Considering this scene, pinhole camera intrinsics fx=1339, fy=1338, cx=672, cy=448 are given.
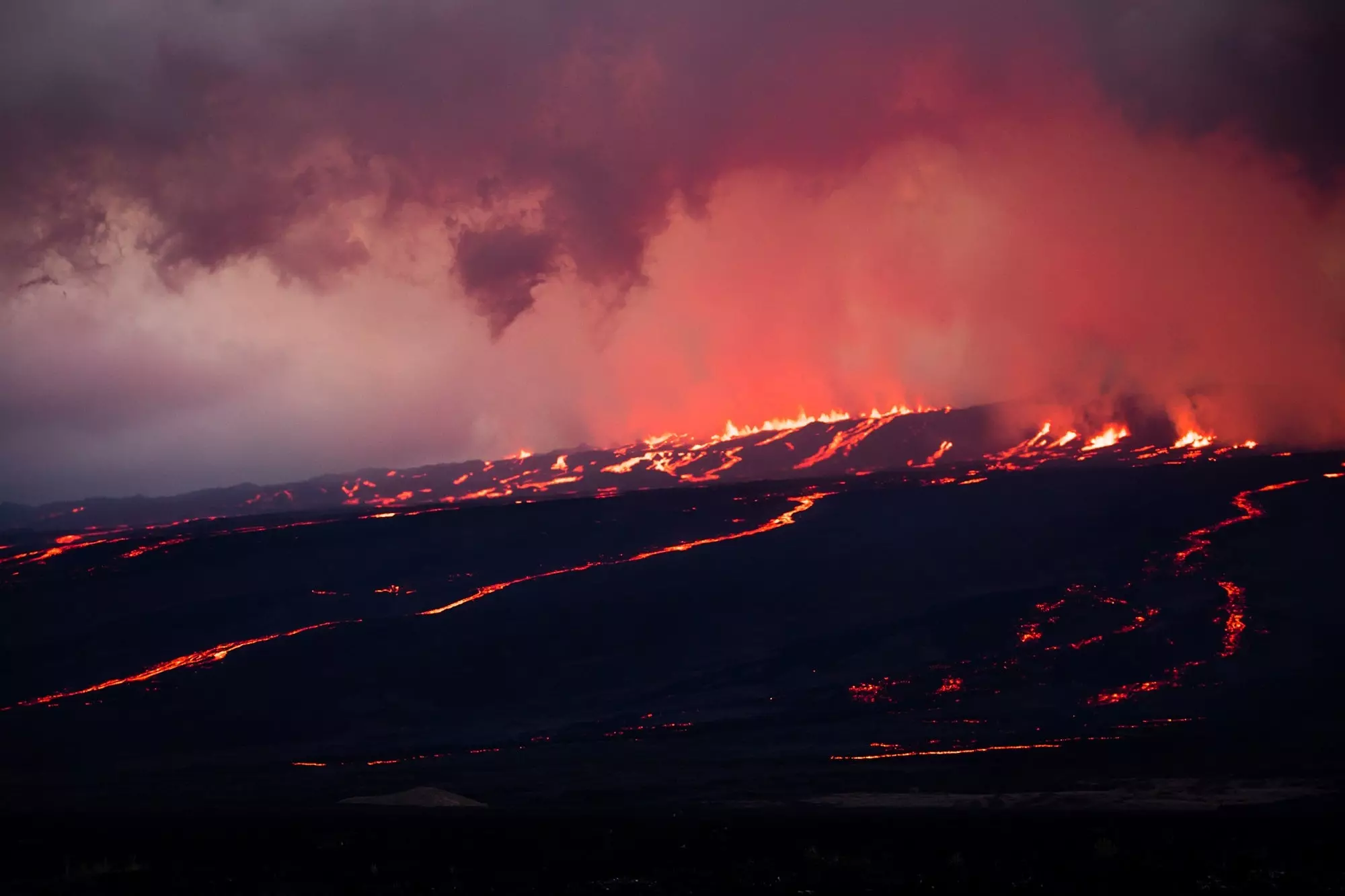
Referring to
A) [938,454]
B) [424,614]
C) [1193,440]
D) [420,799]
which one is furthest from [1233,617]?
[938,454]

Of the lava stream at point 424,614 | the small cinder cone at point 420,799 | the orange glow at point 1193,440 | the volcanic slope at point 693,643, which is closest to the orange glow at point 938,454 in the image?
the orange glow at point 1193,440

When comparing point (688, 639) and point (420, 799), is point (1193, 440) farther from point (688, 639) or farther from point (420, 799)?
point (420, 799)

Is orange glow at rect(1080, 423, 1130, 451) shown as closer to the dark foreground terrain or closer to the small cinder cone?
the dark foreground terrain

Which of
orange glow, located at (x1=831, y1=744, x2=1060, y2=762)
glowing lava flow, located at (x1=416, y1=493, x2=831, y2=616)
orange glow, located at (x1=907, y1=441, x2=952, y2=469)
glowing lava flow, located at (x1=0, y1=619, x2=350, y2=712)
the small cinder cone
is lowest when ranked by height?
orange glow, located at (x1=831, y1=744, x2=1060, y2=762)

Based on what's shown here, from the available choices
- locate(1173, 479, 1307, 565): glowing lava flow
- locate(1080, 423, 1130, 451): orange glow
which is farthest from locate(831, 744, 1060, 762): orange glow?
locate(1080, 423, 1130, 451): orange glow

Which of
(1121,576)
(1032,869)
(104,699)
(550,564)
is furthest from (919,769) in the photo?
(550,564)

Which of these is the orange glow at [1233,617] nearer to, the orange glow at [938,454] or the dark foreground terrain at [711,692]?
the dark foreground terrain at [711,692]
